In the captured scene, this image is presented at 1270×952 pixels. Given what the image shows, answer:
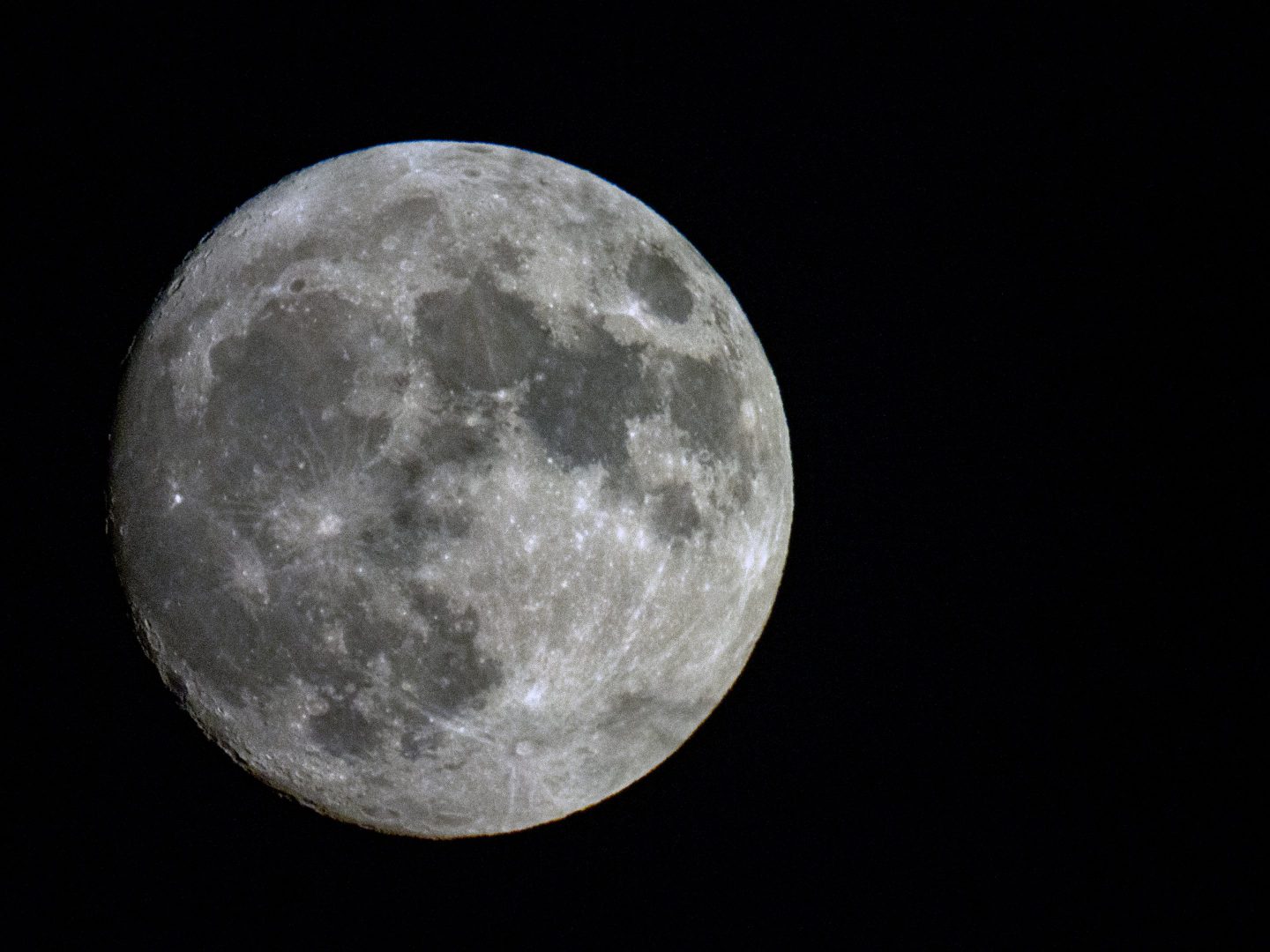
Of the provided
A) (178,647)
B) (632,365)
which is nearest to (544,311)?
(632,365)

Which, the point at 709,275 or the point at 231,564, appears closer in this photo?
Answer: the point at 231,564

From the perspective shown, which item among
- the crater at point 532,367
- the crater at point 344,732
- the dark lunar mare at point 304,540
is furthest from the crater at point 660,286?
the crater at point 344,732

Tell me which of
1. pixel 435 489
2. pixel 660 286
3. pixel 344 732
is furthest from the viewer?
pixel 660 286

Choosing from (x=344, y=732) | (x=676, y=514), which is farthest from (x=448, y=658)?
(x=676, y=514)

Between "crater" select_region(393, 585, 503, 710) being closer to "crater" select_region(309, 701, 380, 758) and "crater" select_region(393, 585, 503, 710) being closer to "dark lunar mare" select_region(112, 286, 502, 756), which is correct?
"dark lunar mare" select_region(112, 286, 502, 756)

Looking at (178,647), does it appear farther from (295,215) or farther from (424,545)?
(295,215)

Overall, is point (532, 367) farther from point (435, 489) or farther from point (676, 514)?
point (676, 514)

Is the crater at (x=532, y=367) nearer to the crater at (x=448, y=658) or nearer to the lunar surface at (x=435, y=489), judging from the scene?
the lunar surface at (x=435, y=489)

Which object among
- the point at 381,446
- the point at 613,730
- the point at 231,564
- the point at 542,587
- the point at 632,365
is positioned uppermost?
the point at 632,365
